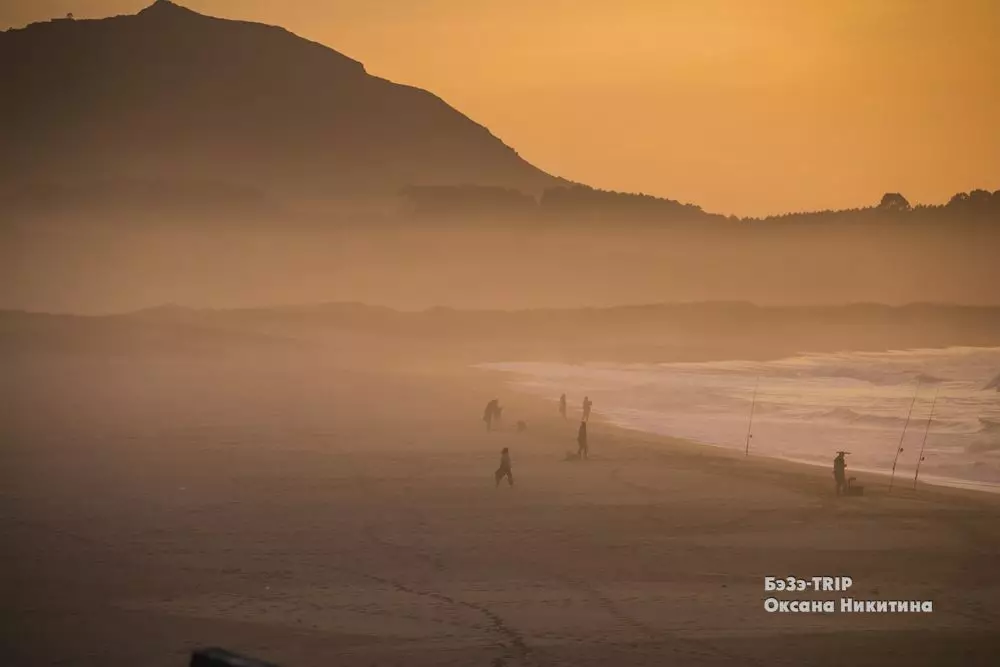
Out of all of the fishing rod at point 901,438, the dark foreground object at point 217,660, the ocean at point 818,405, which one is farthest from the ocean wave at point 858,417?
the dark foreground object at point 217,660

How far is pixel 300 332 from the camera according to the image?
115 m

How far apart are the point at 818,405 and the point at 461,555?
109ft

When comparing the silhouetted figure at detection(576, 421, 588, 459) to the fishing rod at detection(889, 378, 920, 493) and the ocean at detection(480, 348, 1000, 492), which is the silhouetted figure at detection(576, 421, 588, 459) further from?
the fishing rod at detection(889, 378, 920, 493)

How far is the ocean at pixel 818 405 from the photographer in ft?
101

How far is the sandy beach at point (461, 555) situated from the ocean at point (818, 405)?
4.69 m

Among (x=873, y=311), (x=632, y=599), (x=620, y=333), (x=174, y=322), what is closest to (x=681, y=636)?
(x=632, y=599)

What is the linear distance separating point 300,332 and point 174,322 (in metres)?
20.0

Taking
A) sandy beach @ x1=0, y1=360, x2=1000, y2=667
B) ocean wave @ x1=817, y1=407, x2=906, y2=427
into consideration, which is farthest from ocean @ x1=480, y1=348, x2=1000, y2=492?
sandy beach @ x1=0, y1=360, x2=1000, y2=667

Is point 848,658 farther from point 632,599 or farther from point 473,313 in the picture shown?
point 473,313

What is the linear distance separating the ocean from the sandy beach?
469 cm

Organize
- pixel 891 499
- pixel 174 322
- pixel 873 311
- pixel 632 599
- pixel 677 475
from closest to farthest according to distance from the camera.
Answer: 1. pixel 632 599
2. pixel 891 499
3. pixel 677 475
4. pixel 174 322
5. pixel 873 311

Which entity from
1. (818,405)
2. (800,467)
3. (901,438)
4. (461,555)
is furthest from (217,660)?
(818,405)

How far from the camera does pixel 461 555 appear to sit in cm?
1670

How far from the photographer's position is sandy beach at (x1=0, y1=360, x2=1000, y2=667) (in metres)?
12.5
